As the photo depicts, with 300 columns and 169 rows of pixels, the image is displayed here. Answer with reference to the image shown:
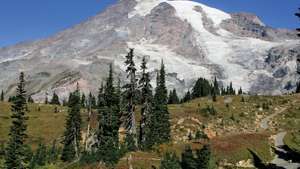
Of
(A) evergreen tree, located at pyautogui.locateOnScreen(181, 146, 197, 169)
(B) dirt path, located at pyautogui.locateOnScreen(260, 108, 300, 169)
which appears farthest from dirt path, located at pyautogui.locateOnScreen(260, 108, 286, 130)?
(A) evergreen tree, located at pyautogui.locateOnScreen(181, 146, 197, 169)

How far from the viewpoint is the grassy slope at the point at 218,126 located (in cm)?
8244

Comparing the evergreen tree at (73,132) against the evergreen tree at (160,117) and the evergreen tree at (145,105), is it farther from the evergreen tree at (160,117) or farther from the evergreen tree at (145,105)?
the evergreen tree at (145,105)

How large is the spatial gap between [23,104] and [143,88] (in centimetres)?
2739

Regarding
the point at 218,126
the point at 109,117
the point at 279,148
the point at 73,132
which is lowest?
the point at 279,148

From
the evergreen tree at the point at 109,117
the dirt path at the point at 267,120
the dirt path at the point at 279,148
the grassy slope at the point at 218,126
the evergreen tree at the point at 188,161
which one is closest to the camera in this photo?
the evergreen tree at the point at 188,161

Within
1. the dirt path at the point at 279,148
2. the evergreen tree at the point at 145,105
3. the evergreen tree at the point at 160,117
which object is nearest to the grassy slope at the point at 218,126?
the dirt path at the point at 279,148

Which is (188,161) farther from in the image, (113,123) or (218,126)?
(218,126)

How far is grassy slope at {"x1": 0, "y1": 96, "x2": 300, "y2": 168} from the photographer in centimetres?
8244

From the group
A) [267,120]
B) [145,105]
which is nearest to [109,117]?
[145,105]

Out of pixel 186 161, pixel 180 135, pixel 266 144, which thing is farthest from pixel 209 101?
pixel 186 161

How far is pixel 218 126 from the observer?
5344 inches

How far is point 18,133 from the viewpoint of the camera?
6359 centimetres

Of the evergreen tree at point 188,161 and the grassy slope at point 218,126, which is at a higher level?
the grassy slope at point 218,126

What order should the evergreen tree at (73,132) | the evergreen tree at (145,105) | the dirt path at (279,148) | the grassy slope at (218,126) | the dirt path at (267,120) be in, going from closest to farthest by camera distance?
the dirt path at (279,148) → the grassy slope at (218,126) → the evergreen tree at (145,105) → the evergreen tree at (73,132) → the dirt path at (267,120)
